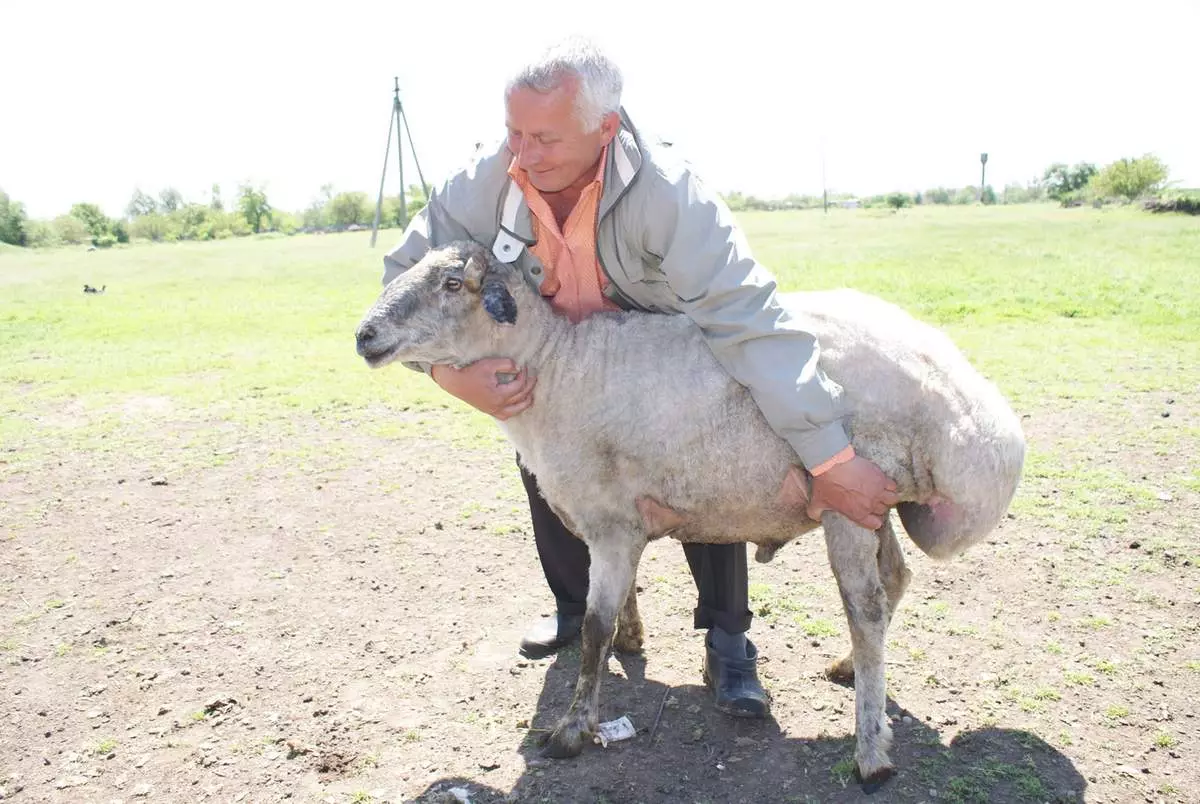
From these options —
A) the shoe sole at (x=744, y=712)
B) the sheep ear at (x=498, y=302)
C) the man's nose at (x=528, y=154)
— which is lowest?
the shoe sole at (x=744, y=712)

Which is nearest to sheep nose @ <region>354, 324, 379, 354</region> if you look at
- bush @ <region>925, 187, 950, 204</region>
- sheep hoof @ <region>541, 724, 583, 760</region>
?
sheep hoof @ <region>541, 724, 583, 760</region>

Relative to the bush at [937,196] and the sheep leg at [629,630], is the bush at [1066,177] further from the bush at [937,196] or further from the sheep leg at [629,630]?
the sheep leg at [629,630]

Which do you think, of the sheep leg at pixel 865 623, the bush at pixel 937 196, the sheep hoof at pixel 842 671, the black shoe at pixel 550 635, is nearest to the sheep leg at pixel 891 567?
the sheep hoof at pixel 842 671

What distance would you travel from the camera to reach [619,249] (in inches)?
150

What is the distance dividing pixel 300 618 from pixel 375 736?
1.34 meters

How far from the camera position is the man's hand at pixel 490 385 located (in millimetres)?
3904

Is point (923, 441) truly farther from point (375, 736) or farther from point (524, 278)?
point (375, 736)

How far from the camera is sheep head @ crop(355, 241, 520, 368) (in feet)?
12.1

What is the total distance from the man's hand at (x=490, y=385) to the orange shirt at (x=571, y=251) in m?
0.42

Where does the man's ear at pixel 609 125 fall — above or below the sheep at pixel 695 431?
above

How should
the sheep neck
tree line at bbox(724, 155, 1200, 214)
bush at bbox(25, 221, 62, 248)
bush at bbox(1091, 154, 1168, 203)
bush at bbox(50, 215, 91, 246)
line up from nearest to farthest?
the sheep neck < tree line at bbox(724, 155, 1200, 214) < bush at bbox(1091, 154, 1168, 203) < bush at bbox(25, 221, 62, 248) < bush at bbox(50, 215, 91, 246)

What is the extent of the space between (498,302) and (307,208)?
111 m

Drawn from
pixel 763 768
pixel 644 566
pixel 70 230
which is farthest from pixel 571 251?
pixel 70 230

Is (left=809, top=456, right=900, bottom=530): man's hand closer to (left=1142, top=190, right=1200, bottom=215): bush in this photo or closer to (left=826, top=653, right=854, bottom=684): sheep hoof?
(left=826, top=653, right=854, bottom=684): sheep hoof
